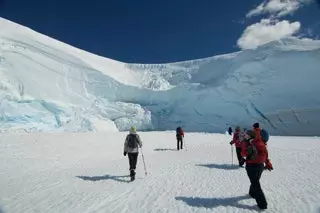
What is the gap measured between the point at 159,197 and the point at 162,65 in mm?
46867

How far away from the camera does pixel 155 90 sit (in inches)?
1758

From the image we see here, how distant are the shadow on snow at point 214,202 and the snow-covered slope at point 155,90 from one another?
2929 cm

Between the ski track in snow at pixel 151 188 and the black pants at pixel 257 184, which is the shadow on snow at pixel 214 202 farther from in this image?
the black pants at pixel 257 184

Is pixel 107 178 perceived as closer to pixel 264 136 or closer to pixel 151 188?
pixel 151 188

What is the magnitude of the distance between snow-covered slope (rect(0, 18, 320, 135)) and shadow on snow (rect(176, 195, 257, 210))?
29.3 m

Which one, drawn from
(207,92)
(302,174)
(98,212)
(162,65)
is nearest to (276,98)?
(207,92)

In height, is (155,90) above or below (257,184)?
above

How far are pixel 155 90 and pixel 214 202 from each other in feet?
129

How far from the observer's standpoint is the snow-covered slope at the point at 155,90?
3428 centimetres

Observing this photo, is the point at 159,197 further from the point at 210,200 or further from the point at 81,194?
the point at 81,194

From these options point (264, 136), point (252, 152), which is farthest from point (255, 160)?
point (264, 136)

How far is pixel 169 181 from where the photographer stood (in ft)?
25.4

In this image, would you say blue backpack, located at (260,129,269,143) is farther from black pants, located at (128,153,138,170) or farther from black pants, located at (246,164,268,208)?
black pants, located at (128,153,138,170)

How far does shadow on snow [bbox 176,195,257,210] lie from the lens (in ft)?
18.1
